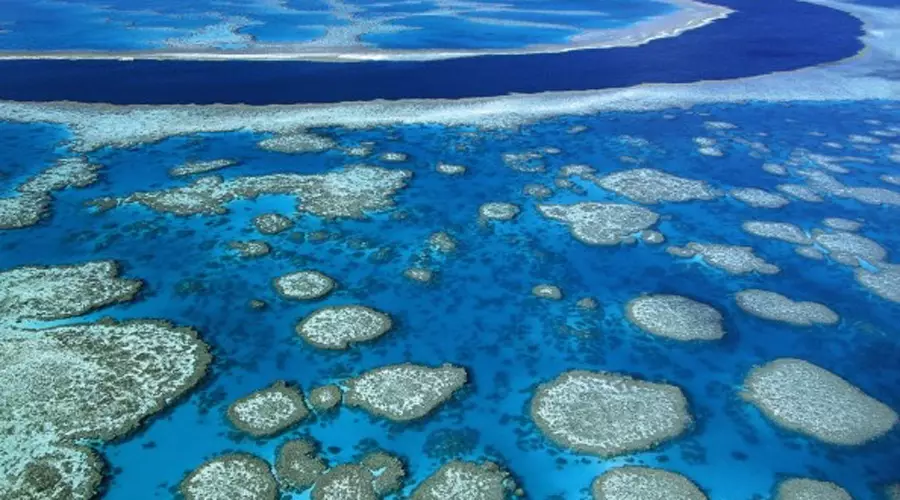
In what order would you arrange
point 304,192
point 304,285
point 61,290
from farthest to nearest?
point 304,192 → point 304,285 → point 61,290

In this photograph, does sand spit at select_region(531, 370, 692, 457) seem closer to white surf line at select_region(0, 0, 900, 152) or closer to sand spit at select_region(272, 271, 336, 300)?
sand spit at select_region(272, 271, 336, 300)

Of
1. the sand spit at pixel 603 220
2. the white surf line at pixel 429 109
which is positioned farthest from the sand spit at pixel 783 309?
the white surf line at pixel 429 109

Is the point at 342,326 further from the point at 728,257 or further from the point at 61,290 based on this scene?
the point at 728,257

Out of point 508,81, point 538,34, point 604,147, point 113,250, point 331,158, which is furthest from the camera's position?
point 538,34

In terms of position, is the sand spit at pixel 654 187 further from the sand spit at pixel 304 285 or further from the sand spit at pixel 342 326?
the sand spit at pixel 304 285

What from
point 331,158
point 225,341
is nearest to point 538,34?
point 331,158

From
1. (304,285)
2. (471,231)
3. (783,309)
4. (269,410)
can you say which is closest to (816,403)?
(783,309)

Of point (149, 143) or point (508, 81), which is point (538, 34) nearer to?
point (508, 81)
